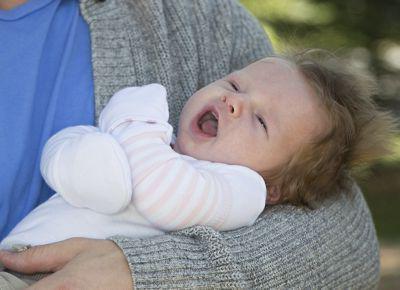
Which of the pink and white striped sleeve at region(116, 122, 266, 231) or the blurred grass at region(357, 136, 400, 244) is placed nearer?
the pink and white striped sleeve at region(116, 122, 266, 231)

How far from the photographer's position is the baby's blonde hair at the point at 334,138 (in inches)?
84.4

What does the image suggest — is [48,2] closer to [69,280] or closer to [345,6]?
[69,280]

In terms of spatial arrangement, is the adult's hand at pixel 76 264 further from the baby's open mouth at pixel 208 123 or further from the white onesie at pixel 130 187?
the baby's open mouth at pixel 208 123

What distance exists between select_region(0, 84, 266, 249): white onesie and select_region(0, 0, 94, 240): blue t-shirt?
0.42ft

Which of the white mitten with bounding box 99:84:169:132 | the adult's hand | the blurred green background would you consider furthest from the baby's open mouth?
the blurred green background

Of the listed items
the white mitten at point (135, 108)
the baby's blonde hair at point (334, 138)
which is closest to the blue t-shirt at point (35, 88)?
the white mitten at point (135, 108)

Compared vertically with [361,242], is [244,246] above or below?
above

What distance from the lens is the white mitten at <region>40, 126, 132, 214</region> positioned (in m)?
1.84

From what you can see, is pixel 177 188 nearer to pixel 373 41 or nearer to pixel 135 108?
pixel 135 108

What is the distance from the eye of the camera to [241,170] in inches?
80.0

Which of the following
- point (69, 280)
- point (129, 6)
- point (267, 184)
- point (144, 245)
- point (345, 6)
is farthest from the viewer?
point (345, 6)

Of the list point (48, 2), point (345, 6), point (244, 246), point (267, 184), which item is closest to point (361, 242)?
Answer: point (267, 184)

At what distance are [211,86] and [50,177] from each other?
1.60 ft

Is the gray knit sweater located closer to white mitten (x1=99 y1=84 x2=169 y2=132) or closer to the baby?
the baby
